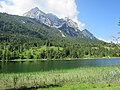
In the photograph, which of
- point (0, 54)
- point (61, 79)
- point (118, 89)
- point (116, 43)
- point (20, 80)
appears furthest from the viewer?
point (0, 54)

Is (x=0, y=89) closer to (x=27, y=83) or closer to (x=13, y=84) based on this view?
(x=13, y=84)

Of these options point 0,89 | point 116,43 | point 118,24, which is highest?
point 118,24

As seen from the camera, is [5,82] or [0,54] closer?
[5,82]

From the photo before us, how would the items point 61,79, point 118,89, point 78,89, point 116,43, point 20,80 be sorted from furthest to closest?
point 61,79 < point 20,80 < point 116,43 < point 78,89 < point 118,89

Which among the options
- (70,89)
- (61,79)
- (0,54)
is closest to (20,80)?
(61,79)

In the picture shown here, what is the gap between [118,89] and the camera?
2408 cm

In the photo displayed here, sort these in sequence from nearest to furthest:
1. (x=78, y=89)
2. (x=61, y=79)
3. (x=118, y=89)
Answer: (x=118, y=89), (x=78, y=89), (x=61, y=79)

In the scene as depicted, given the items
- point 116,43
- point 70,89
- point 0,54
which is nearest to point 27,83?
point 70,89

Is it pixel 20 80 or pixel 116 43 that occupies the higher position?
pixel 116 43

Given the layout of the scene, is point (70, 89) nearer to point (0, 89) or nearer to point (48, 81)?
point (0, 89)

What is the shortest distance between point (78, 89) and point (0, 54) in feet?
588

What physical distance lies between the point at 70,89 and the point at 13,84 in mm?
12241

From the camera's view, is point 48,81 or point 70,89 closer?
point 70,89

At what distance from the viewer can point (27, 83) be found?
39625mm
